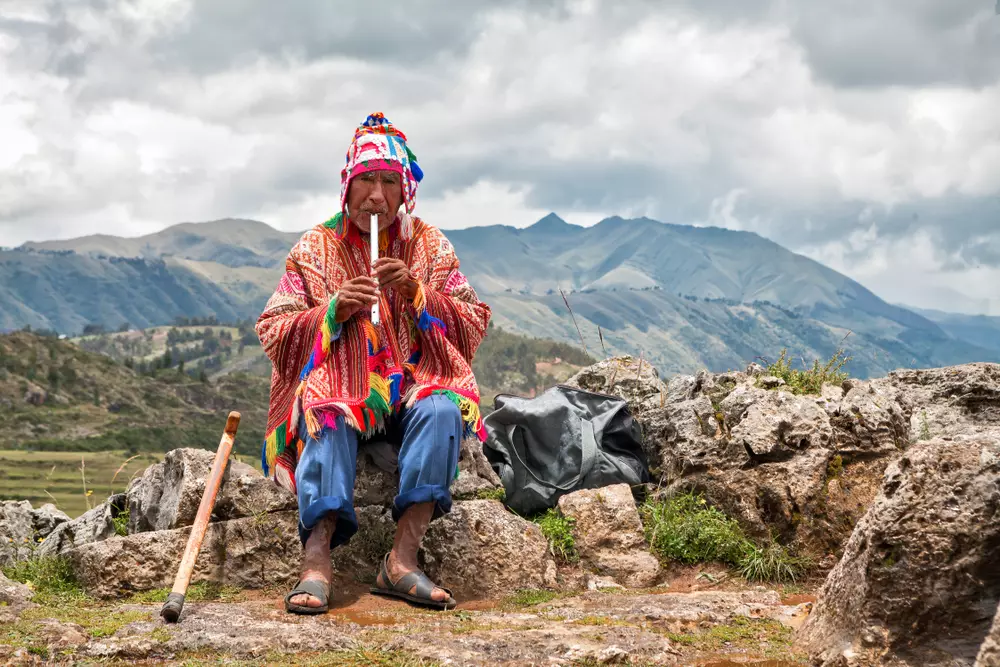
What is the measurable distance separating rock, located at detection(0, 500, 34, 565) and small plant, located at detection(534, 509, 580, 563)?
3933mm

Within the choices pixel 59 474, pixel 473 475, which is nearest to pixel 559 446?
pixel 473 475

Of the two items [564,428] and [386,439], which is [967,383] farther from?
[386,439]

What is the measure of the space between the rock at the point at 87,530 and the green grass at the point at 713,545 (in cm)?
402

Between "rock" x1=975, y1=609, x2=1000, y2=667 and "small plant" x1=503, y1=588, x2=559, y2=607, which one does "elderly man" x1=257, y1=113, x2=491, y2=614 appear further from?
"rock" x1=975, y1=609, x2=1000, y2=667

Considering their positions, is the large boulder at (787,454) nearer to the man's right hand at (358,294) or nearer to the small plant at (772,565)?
the small plant at (772,565)

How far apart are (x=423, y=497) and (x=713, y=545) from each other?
7.28 ft

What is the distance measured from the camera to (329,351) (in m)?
6.20

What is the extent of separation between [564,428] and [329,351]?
2.24 meters

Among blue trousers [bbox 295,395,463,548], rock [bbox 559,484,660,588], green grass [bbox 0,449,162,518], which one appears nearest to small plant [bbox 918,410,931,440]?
rock [bbox 559,484,660,588]

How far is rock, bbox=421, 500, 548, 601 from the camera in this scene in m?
6.03

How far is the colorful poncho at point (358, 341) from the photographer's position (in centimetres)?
607

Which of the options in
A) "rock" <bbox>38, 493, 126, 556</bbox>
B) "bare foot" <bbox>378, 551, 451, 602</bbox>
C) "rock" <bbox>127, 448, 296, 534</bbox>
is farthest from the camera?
"rock" <bbox>38, 493, 126, 556</bbox>

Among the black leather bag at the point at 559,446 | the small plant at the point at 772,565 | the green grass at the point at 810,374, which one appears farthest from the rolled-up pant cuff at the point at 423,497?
the green grass at the point at 810,374

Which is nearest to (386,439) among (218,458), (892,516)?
(218,458)
